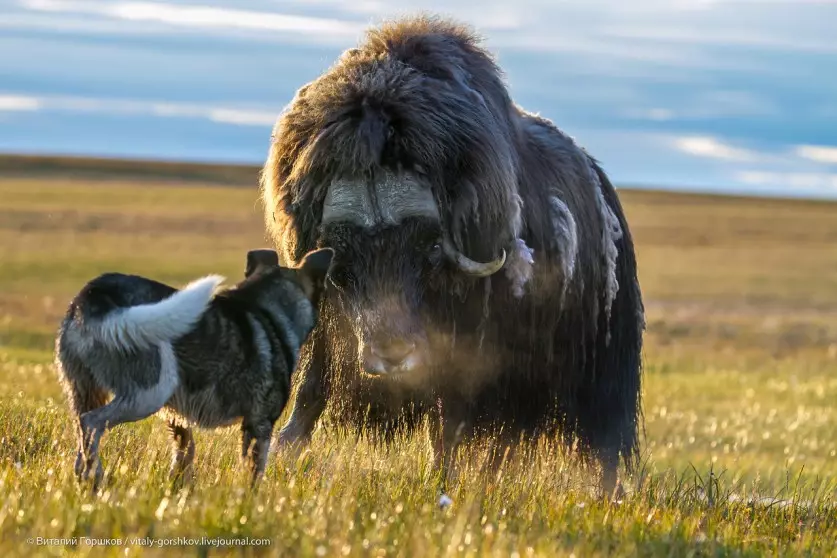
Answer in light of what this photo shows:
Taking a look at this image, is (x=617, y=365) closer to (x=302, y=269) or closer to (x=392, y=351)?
(x=392, y=351)

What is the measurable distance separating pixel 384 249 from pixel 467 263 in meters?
0.49

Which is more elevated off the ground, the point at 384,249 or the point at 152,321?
the point at 384,249

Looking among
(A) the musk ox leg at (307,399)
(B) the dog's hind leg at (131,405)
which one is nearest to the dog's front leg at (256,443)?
(B) the dog's hind leg at (131,405)

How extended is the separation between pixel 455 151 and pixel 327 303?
106 centimetres

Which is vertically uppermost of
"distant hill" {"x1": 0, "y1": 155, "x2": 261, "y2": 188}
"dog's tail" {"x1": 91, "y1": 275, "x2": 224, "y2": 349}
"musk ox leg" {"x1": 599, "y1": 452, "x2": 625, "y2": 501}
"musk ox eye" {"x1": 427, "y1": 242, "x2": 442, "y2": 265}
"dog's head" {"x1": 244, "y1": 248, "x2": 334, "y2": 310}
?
"musk ox eye" {"x1": 427, "y1": 242, "x2": 442, "y2": 265}

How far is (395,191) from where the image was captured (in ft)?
20.6

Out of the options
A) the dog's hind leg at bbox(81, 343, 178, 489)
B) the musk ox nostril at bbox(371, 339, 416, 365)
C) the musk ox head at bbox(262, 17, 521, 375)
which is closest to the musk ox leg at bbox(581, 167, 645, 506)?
the musk ox head at bbox(262, 17, 521, 375)

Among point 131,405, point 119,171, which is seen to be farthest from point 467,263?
point 119,171

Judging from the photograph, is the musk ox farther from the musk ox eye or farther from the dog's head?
the dog's head

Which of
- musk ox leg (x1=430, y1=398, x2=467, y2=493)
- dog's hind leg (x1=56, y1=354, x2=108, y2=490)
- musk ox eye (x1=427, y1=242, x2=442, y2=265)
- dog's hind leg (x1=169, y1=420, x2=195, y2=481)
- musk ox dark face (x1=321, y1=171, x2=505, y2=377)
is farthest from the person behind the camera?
musk ox leg (x1=430, y1=398, x2=467, y2=493)

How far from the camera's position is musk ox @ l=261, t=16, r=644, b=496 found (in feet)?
20.6

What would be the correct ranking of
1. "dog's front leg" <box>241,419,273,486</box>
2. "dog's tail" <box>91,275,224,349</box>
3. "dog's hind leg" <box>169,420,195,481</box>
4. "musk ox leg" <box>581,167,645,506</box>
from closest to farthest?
"dog's tail" <box>91,275,224,349</box>, "dog's front leg" <box>241,419,273,486</box>, "dog's hind leg" <box>169,420,195,481</box>, "musk ox leg" <box>581,167,645,506</box>

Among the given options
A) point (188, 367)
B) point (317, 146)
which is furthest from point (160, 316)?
point (317, 146)

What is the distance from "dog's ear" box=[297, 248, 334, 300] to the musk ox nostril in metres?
0.39
